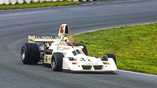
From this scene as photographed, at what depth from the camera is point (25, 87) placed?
1452cm

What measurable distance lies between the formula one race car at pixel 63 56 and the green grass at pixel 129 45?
4.24ft

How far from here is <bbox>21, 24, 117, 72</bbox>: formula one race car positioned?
56.7 ft

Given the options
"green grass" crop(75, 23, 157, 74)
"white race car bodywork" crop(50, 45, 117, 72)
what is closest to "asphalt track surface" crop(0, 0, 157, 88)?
"white race car bodywork" crop(50, 45, 117, 72)

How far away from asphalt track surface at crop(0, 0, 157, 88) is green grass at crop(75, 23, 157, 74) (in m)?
2.01

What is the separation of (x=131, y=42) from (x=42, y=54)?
7185 mm

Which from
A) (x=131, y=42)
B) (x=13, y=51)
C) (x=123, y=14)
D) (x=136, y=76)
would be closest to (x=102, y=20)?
(x=123, y=14)

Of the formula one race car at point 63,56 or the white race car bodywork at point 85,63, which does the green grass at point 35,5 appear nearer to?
the formula one race car at point 63,56

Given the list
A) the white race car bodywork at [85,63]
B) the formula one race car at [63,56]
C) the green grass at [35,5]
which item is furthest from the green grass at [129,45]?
the green grass at [35,5]

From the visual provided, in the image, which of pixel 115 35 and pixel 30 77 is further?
pixel 115 35

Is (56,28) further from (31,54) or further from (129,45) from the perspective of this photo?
(31,54)

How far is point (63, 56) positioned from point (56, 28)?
597 inches

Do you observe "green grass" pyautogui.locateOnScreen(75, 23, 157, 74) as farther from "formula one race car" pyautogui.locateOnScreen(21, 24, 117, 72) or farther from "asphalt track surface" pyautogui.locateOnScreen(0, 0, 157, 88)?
"asphalt track surface" pyautogui.locateOnScreen(0, 0, 157, 88)

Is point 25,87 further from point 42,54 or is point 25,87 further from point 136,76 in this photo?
point 42,54

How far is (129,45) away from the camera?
25047 mm
